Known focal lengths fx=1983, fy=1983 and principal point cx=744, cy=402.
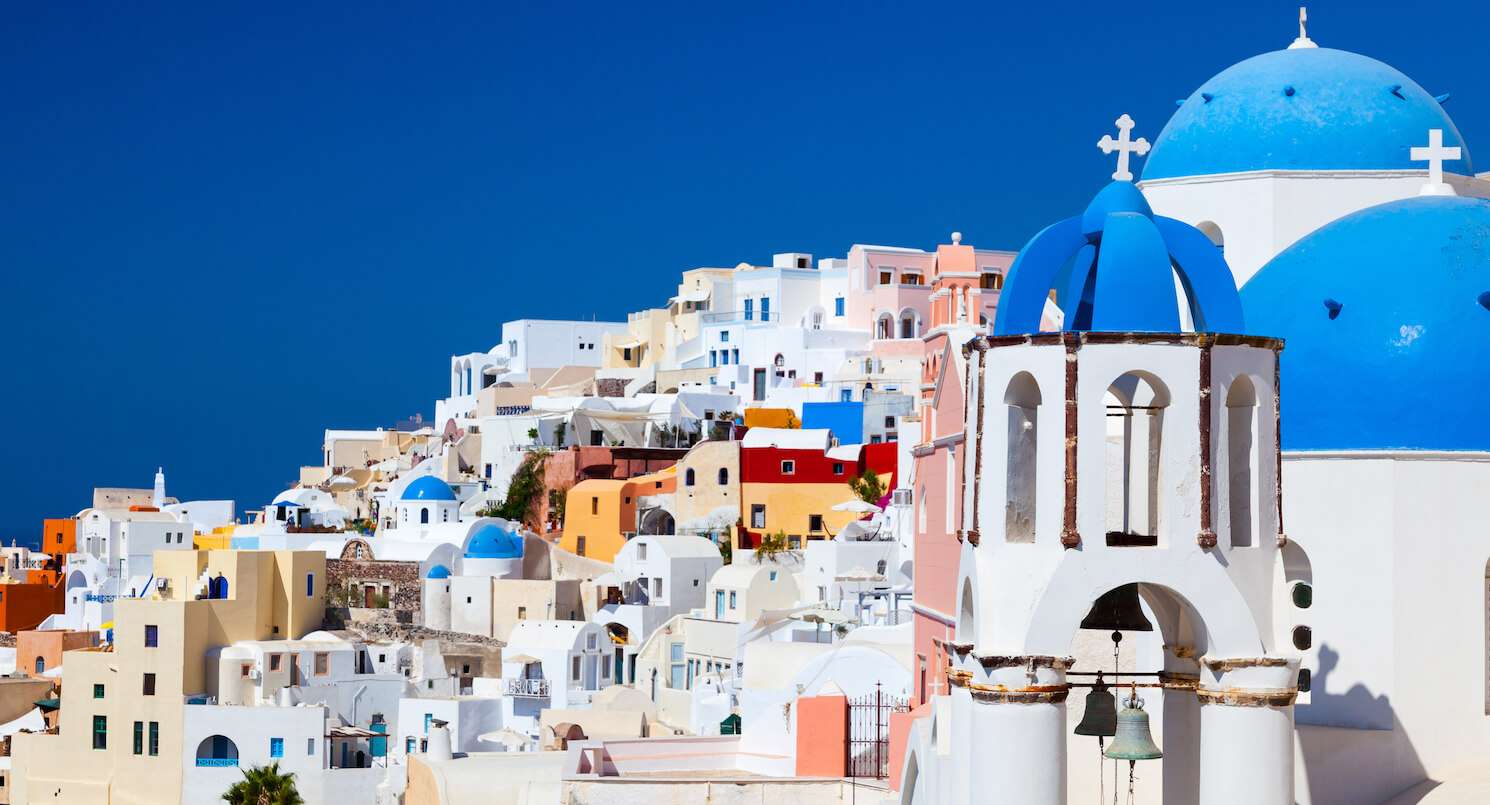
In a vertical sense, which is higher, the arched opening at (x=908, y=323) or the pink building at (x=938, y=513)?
the arched opening at (x=908, y=323)

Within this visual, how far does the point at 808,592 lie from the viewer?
37688mm

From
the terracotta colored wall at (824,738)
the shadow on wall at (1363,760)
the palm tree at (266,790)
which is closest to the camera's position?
the shadow on wall at (1363,760)

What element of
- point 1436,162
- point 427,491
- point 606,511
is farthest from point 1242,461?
point 427,491

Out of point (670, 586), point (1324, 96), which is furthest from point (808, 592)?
point (1324, 96)

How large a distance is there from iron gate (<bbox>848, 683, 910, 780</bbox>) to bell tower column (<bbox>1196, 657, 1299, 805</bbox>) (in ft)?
30.7

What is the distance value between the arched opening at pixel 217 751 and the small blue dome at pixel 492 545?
9733mm

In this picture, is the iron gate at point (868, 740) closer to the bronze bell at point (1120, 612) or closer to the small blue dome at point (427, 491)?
the bronze bell at point (1120, 612)

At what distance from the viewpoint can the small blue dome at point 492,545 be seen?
4388cm

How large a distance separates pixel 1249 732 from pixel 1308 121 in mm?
8738

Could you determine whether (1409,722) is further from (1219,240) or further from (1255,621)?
(1219,240)

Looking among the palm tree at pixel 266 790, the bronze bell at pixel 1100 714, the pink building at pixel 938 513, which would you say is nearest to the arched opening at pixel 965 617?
the bronze bell at pixel 1100 714

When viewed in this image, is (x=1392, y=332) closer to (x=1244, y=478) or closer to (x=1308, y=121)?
(x=1244, y=478)

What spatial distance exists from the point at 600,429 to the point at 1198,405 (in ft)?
149

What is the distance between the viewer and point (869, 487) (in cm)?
4375
